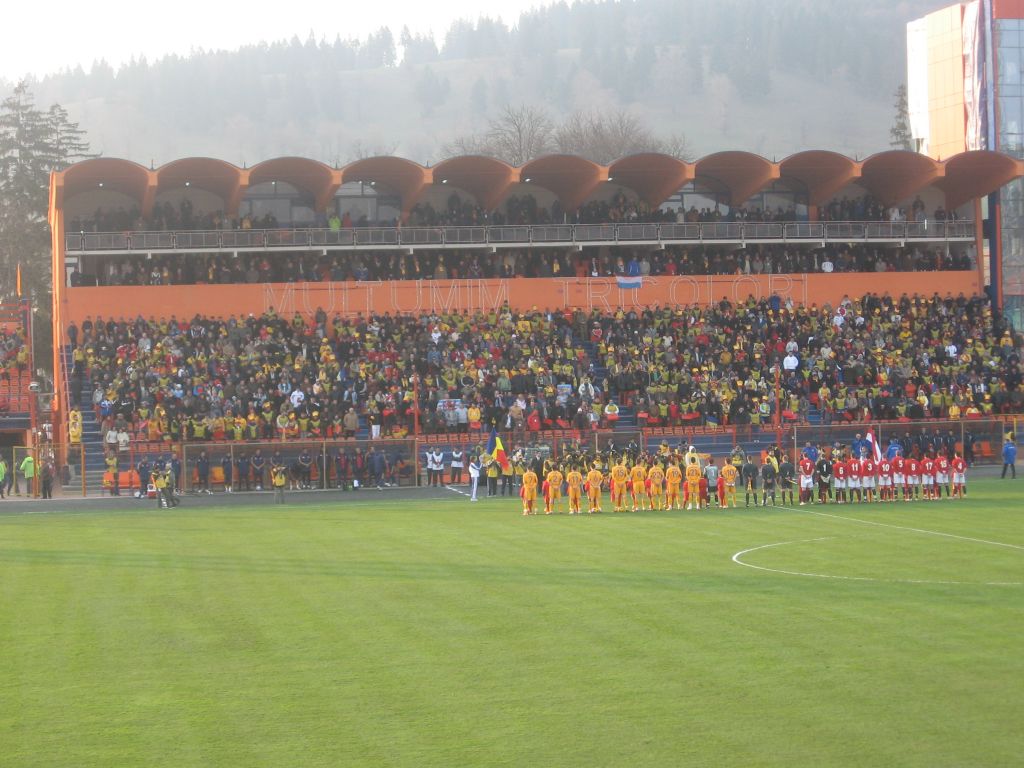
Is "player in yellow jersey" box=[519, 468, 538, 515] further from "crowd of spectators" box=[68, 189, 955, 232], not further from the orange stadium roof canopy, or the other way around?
"crowd of spectators" box=[68, 189, 955, 232]

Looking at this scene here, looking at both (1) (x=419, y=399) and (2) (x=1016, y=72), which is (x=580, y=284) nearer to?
(1) (x=419, y=399)

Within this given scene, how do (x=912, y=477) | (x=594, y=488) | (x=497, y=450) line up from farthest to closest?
(x=497, y=450) < (x=912, y=477) < (x=594, y=488)

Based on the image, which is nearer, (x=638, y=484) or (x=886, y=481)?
(x=638, y=484)

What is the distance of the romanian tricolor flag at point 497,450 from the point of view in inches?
1462

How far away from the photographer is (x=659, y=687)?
12.5 meters

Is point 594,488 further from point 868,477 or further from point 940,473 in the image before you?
point 940,473

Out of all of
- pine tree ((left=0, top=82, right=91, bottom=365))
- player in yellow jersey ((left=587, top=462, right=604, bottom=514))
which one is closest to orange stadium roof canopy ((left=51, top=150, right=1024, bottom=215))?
player in yellow jersey ((left=587, top=462, right=604, bottom=514))

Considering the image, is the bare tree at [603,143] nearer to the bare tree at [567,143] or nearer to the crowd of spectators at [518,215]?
the bare tree at [567,143]

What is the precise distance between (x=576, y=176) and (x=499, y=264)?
5.05 meters

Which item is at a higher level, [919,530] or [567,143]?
[567,143]

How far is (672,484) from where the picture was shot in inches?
1217

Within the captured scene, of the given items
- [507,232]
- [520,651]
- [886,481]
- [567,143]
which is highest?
[567,143]

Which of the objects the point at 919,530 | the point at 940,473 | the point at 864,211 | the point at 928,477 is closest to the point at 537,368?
the point at 928,477

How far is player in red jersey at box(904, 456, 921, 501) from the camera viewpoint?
3266cm
